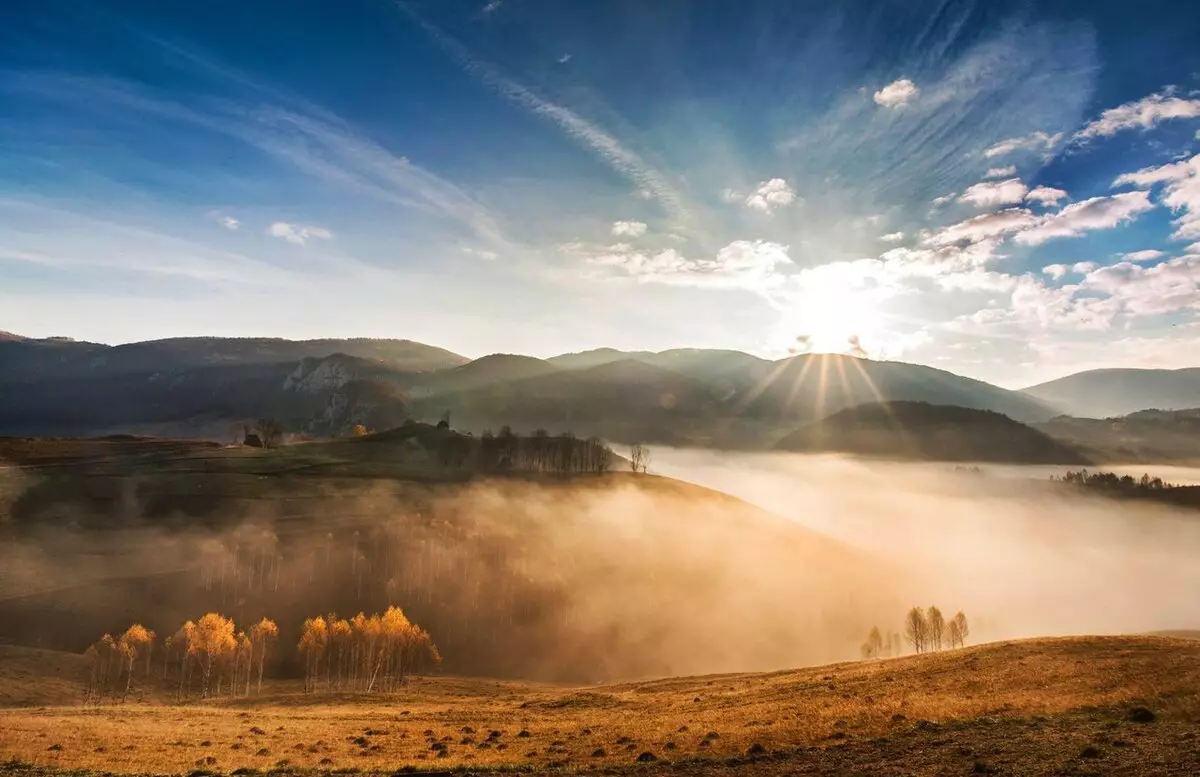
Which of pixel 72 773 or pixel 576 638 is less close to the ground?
pixel 72 773

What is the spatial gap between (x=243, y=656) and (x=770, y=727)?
5007 inches

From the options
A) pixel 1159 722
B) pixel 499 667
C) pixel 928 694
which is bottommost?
pixel 499 667

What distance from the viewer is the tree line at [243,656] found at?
118 meters

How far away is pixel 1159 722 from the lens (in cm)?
3628

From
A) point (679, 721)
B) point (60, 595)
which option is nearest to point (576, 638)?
point (60, 595)

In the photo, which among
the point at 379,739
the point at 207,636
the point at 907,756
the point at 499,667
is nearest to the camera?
the point at 907,756

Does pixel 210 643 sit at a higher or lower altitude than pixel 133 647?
higher

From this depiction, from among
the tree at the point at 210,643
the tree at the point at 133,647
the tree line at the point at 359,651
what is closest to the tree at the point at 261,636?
the tree at the point at 210,643

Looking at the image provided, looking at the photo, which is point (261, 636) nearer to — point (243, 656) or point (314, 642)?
point (243, 656)

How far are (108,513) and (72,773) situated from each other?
7305 inches

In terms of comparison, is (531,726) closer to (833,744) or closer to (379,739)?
(379,739)

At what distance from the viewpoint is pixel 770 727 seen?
45.7 metres

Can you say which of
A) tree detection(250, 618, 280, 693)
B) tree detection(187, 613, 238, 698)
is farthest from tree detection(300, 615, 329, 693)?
tree detection(187, 613, 238, 698)

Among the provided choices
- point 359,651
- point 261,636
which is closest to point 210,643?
point 261,636
